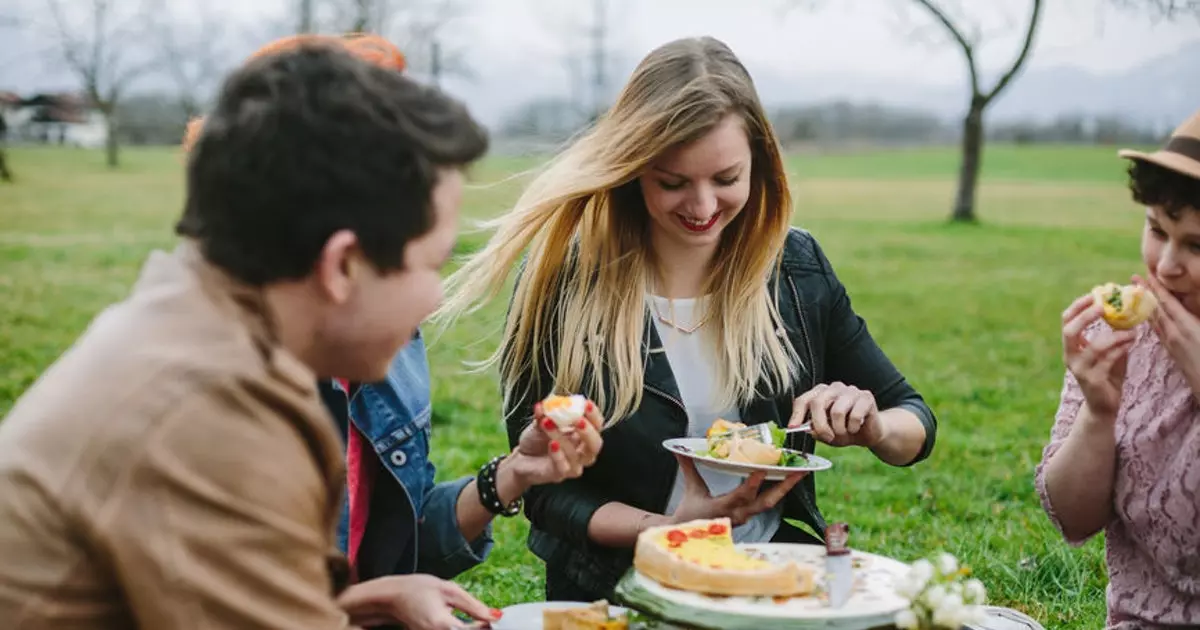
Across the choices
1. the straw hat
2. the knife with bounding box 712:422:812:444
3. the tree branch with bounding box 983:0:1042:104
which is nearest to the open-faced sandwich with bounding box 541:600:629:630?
the knife with bounding box 712:422:812:444

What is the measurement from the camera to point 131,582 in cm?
200

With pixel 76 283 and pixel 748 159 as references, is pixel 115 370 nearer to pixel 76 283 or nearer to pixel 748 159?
pixel 748 159

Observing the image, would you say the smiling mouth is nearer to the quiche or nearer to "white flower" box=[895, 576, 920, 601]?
the quiche

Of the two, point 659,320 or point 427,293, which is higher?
point 427,293

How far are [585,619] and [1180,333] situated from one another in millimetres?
1445

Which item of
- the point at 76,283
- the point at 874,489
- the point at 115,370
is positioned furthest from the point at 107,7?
the point at 115,370

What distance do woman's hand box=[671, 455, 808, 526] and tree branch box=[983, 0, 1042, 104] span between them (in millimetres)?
25895

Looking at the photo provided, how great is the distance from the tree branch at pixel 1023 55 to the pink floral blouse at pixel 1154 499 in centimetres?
2580

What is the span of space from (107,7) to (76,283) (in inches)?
2130

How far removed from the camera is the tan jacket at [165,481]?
78.8 inches

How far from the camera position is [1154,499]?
10.6 ft

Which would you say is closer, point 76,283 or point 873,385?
point 873,385

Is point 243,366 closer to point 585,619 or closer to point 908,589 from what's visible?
point 585,619

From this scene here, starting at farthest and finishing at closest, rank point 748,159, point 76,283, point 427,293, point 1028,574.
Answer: point 76,283, point 1028,574, point 748,159, point 427,293
